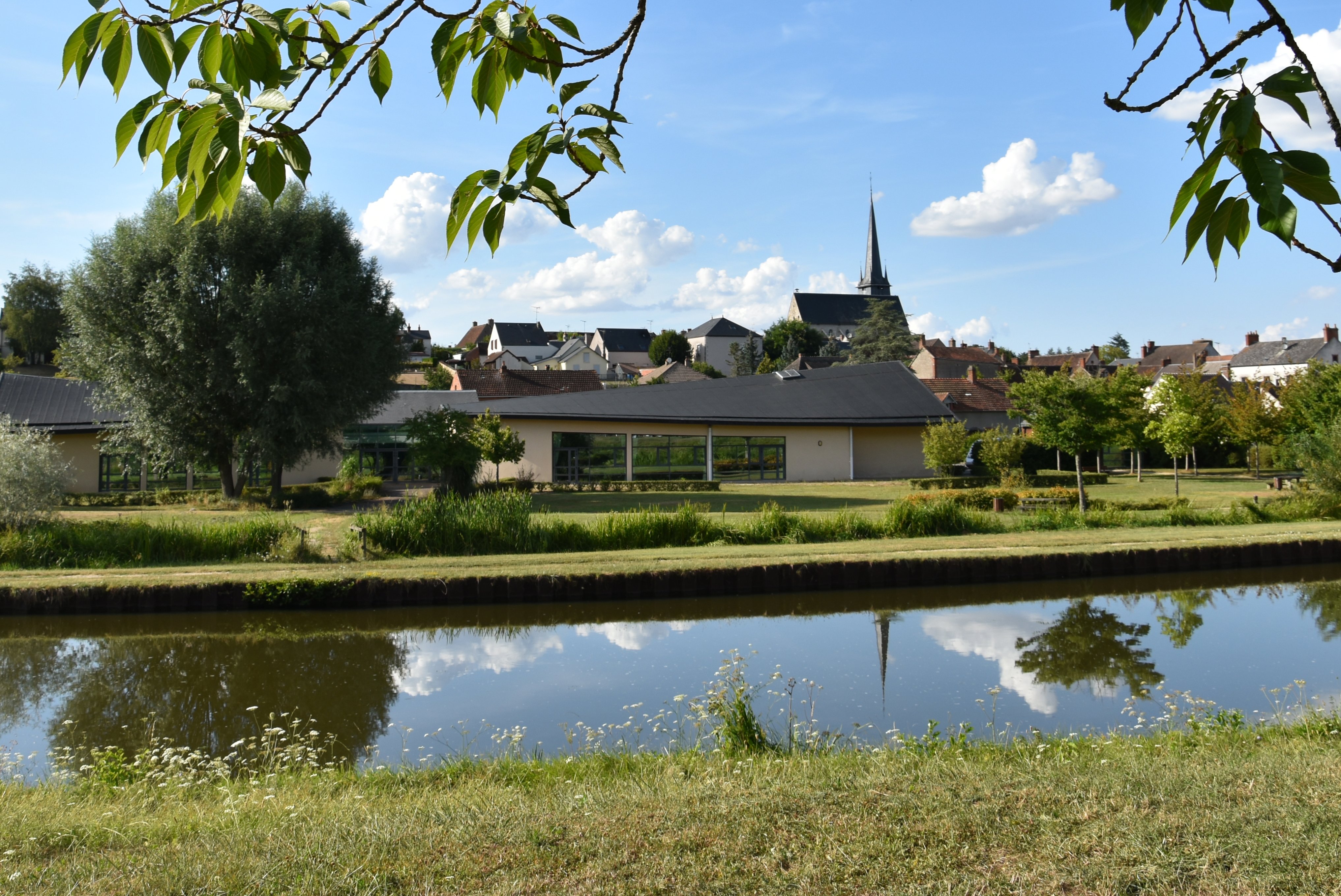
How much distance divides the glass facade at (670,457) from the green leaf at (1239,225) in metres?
31.4

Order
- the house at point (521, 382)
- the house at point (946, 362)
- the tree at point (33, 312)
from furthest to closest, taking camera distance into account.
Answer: the house at point (946, 362), the tree at point (33, 312), the house at point (521, 382)

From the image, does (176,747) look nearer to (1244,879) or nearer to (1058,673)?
(1244,879)

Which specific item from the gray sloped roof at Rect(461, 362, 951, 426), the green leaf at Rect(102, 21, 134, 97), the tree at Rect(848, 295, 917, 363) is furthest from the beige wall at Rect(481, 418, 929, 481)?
the tree at Rect(848, 295, 917, 363)

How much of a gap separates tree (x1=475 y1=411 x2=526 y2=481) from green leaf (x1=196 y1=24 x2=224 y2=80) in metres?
23.2

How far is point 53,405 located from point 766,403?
24.9 m

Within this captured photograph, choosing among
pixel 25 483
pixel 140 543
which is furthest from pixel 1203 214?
pixel 25 483

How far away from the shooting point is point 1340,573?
593 inches

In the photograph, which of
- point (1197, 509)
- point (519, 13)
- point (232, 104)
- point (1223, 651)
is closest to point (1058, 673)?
point (1223, 651)

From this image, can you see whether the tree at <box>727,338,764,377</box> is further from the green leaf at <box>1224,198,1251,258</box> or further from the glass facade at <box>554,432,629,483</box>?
the green leaf at <box>1224,198,1251,258</box>

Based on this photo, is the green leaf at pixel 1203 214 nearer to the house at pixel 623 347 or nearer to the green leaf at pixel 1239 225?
the green leaf at pixel 1239 225

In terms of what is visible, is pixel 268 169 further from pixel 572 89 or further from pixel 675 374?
pixel 675 374

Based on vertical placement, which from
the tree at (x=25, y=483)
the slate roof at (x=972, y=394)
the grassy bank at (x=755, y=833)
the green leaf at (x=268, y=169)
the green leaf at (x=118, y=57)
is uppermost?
the slate roof at (x=972, y=394)

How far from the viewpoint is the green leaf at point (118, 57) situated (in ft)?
6.17

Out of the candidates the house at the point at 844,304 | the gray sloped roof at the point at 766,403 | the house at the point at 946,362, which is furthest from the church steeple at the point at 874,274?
the gray sloped roof at the point at 766,403
